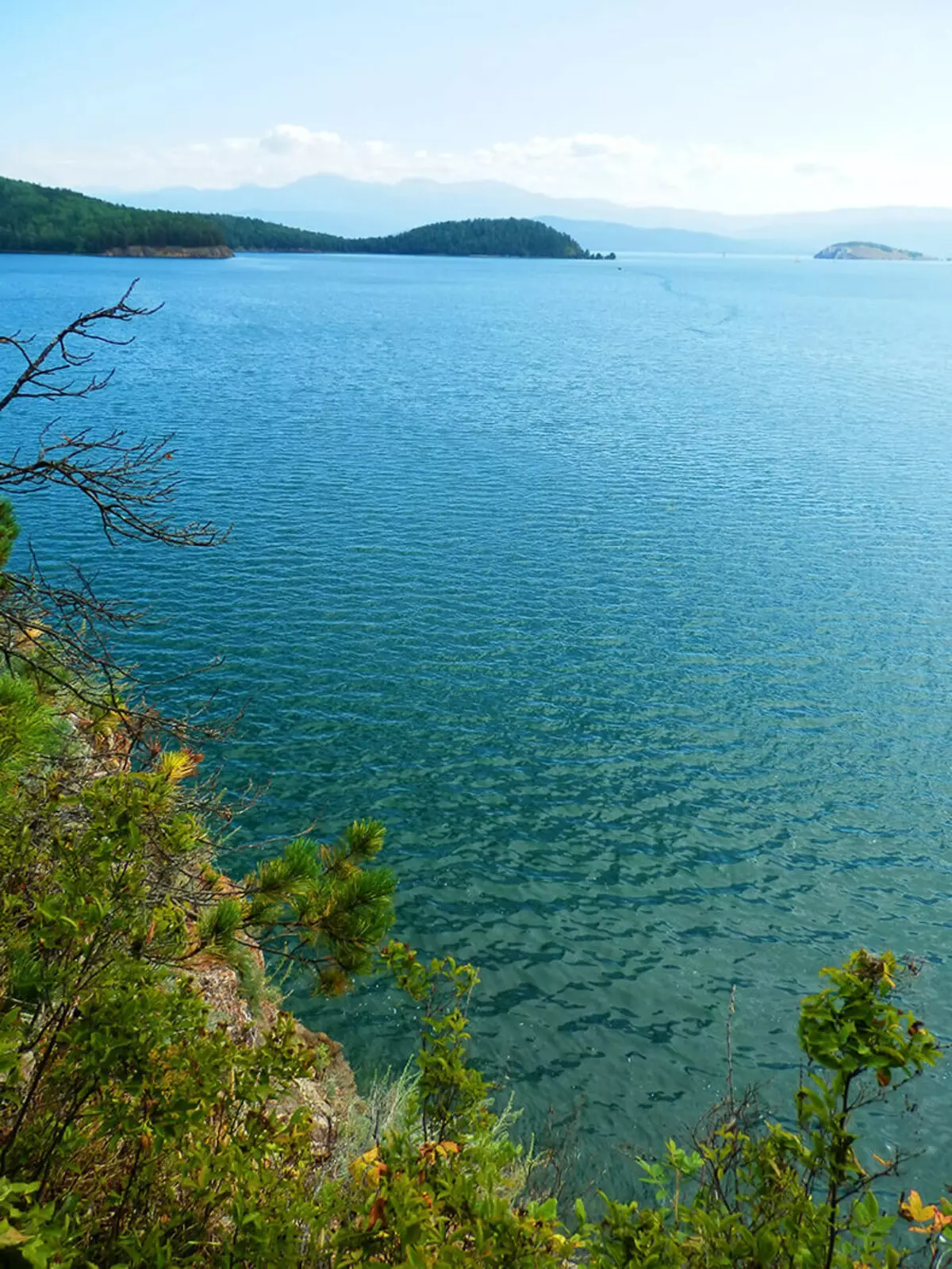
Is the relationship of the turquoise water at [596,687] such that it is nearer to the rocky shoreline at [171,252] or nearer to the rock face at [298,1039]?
the rock face at [298,1039]

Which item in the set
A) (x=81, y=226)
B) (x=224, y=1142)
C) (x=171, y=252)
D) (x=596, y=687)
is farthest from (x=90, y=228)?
(x=224, y=1142)

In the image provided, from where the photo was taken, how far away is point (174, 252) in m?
172

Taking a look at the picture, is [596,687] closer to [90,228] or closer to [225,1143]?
[225,1143]

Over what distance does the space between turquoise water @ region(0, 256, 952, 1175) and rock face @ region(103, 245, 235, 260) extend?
453 ft

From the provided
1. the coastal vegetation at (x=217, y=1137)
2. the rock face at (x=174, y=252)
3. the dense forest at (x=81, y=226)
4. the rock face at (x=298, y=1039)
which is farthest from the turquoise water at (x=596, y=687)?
the rock face at (x=174, y=252)

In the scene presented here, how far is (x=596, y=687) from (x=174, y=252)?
18133cm

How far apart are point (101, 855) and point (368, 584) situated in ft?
75.0

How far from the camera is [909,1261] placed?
31.5 ft

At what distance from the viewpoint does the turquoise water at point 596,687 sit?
13227 mm

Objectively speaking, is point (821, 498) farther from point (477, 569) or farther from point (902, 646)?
point (477, 569)

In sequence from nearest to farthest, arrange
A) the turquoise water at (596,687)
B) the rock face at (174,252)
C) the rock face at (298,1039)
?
the rock face at (298,1039) → the turquoise water at (596,687) → the rock face at (174,252)

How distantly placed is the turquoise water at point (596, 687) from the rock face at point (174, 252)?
453ft

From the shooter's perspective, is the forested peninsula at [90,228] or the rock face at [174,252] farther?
the rock face at [174,252]

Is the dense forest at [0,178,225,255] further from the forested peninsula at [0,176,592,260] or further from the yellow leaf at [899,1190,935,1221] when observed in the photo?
the yellow leaf at [899,1190,935,1221]
